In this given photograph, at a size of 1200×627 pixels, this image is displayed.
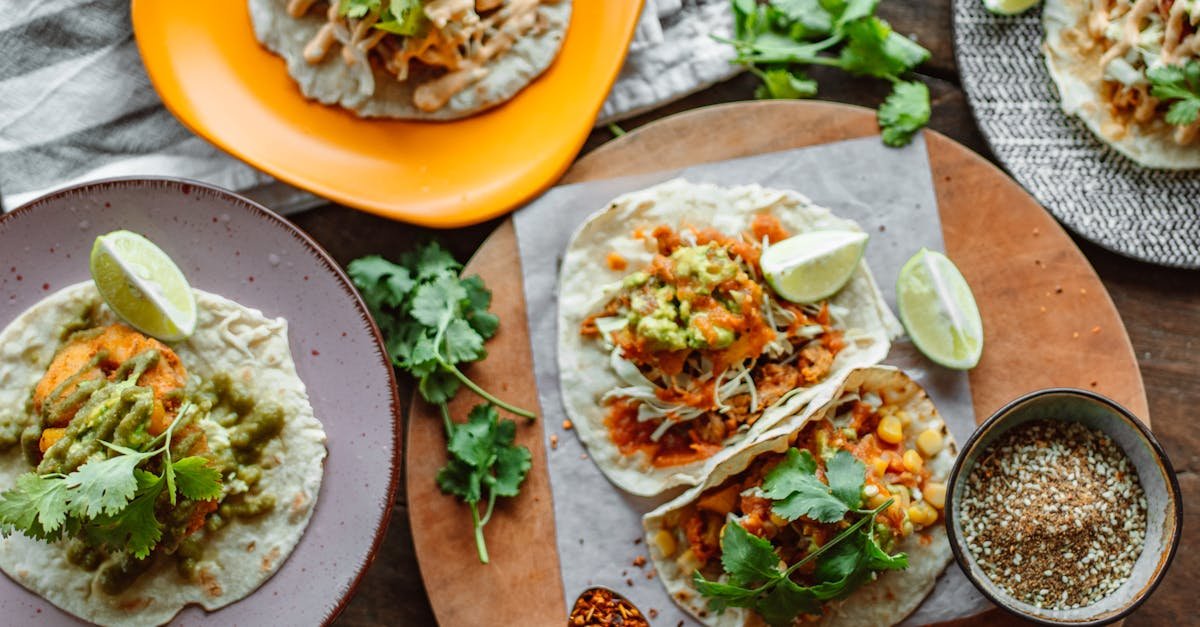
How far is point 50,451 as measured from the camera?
3328 mm

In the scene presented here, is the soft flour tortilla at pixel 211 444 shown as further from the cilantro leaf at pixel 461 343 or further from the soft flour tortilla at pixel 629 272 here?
the soft flour tortilla at pixel 629 272

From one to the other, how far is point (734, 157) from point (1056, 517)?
1.75 m

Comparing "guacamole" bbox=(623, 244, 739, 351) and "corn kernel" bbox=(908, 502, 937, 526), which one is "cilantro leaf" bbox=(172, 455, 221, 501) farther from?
"corn kernel" bbox=(908, 502, 937, 526)

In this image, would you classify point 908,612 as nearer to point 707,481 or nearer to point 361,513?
point 707,481

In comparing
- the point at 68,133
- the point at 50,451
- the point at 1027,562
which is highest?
the point at 68,133

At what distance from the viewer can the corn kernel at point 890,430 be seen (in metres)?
3.78

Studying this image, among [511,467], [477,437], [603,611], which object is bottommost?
[603,611]

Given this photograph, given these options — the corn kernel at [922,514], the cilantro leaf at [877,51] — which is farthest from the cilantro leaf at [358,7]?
the corn kernel at [922,514]

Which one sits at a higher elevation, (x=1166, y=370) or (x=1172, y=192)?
(x=1172, y=192)

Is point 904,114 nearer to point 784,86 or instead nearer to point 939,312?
point 784,86

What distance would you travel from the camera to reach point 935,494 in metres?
3.81

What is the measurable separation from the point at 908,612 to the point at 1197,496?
4.33 ft

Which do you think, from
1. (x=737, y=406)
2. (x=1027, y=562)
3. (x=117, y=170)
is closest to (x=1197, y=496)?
(x=1027, y=562)

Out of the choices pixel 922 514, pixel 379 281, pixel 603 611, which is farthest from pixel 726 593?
pixel 379 281
